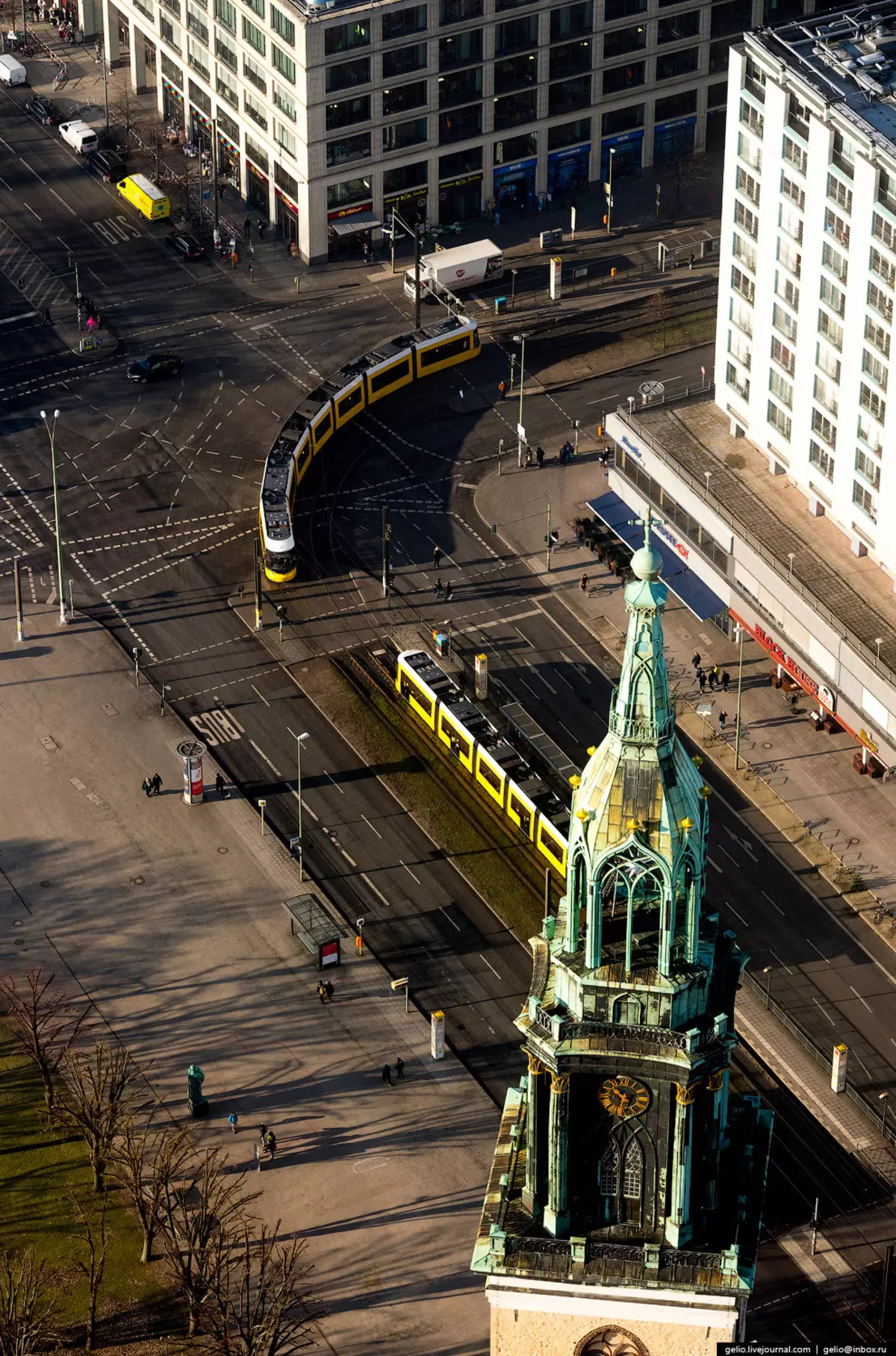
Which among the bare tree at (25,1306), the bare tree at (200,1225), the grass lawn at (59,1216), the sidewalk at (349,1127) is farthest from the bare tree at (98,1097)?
the bare tree at (25,1306)

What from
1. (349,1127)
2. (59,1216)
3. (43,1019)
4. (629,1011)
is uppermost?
(629,1011)

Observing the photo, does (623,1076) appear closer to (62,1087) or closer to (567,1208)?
(567,1208)

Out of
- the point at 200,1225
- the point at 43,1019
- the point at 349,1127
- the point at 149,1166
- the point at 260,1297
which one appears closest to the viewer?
the point at 260,1297

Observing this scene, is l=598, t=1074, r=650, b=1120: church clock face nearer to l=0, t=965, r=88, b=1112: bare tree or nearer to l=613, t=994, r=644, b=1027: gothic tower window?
l=613, t=994, r=644, b=1027: gothic tower window

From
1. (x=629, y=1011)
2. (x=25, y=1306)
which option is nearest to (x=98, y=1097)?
(x=25, y=1306)

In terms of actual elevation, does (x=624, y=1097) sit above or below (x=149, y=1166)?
above

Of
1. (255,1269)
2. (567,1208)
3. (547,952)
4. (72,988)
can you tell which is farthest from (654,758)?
(72,988)

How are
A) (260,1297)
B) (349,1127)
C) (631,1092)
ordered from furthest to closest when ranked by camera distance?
(349,1127) → (260,1297) → (631,1092)

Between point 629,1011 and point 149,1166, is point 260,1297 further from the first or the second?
point 629,1011
